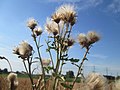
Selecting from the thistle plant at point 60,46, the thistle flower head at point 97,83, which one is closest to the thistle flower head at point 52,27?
the thistle plant at point 60,46

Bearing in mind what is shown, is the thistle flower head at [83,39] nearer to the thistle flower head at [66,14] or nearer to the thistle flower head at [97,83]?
the thistle flower head at [66,14]

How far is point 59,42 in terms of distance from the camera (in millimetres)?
1265

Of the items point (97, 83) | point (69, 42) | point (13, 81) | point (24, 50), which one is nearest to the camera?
point (97, 83)

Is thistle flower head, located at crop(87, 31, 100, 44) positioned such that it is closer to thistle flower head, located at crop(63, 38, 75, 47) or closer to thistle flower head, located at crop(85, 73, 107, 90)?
thistle flower head, located at crop(63, 38, 75, 47)

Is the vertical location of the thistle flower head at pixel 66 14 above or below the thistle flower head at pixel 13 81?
above

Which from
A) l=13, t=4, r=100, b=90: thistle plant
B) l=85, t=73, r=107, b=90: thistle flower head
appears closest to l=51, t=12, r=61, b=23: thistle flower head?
l=13, t=4, r=100, b=90: thistle plant

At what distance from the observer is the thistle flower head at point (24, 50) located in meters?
1.22

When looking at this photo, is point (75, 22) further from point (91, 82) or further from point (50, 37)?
point (91, 82)

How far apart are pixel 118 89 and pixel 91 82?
6 centimetres

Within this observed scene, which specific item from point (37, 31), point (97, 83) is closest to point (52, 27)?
point (37, 31)

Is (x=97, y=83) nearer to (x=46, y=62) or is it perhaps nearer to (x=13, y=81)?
(x=13, y=81)

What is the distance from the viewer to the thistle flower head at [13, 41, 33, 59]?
47.9 inches

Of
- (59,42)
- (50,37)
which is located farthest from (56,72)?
(50,37)

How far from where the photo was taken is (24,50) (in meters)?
1.22
